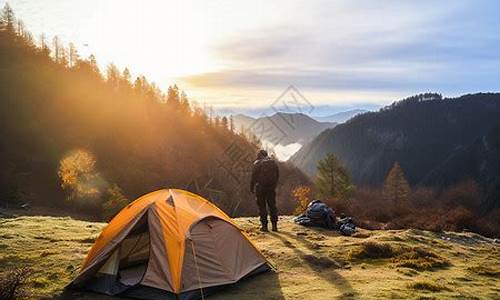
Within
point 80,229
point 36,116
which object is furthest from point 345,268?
point 36,116

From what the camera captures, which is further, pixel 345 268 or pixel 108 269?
pixel 345 268

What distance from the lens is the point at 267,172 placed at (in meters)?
19.2

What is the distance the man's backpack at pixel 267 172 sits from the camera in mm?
19250

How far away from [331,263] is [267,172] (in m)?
5.65

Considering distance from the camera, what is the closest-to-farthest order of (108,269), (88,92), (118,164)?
1. (108,269)
2. (118,164)
3. (88,92)

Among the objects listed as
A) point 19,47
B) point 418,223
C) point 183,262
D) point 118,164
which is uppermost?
point 19,47

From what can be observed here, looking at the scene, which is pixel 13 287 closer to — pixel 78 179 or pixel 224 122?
pixel 78 179

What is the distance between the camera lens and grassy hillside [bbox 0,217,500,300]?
11.8 meters

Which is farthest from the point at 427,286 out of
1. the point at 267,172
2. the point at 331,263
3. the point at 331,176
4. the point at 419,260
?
the point at 331,176

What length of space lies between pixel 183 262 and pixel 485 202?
467ft

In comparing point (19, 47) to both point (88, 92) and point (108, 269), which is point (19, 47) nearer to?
point (88, 92)

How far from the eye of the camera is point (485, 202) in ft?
440

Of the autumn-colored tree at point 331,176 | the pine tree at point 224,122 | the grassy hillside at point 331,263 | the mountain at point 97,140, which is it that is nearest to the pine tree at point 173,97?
the mountain at point 97,140

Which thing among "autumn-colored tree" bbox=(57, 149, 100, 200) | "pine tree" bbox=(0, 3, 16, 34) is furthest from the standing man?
"pine tree" bbox=(0, 3, 16, 34)
